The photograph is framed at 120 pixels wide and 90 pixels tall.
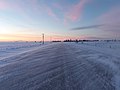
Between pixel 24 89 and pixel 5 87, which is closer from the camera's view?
pixel 24 89

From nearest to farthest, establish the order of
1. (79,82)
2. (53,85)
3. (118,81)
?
(53,85)
(79,82)
(118,81)

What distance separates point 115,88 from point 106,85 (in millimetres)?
348

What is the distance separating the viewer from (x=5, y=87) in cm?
575

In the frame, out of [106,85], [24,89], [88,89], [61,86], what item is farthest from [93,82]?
[24,89]

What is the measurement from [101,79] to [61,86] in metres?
2.04

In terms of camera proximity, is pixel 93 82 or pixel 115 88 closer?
pixel 115 88

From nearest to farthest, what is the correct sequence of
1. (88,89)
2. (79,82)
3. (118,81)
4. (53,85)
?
(88,89)
(53,85)
(79,82)
(118,81)


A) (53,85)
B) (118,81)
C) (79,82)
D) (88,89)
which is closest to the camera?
(88,89)

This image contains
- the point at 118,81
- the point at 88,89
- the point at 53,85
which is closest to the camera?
the point at 88,89

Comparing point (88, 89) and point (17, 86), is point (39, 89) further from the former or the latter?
point (88, 89)

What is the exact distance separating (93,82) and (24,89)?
2.72 meters

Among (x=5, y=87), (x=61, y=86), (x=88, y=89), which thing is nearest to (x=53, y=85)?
(x=61, y=86)

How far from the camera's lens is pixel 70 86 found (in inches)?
215

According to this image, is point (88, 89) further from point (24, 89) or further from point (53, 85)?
point (24, 89)
